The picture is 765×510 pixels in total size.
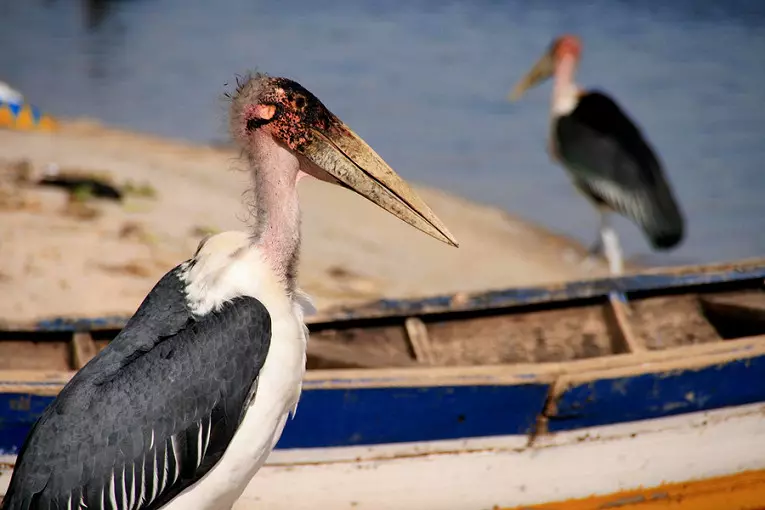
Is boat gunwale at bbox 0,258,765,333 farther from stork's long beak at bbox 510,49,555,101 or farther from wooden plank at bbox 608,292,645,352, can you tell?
stork's long beak at bbox 510,49,555,101

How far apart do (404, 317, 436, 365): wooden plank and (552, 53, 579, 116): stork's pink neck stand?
435 cm

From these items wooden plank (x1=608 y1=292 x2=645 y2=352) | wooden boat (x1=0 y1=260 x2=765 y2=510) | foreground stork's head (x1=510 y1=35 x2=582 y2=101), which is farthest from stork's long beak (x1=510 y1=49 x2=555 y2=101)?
wooden boat (x1=0 y1=260 x2=765 y2=510)

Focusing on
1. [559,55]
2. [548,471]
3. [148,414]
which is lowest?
[148,414]

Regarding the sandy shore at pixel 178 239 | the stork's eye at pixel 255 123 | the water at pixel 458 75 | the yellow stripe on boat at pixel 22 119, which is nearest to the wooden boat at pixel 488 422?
the stork's eye at pixel 255 123

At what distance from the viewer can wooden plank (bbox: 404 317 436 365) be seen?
529cm

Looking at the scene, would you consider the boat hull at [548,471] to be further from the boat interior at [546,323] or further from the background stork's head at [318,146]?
the background stork's head at [318,146]

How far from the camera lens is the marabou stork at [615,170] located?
8695 mm

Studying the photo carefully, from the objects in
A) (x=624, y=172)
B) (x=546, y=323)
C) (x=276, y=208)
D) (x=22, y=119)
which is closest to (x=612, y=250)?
(x=624, y=172)

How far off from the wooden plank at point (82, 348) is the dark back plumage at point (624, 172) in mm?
4979

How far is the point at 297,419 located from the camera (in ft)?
13.5

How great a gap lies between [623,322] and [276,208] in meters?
2.64

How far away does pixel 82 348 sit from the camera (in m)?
5.04

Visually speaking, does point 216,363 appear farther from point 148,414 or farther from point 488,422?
point 488,422

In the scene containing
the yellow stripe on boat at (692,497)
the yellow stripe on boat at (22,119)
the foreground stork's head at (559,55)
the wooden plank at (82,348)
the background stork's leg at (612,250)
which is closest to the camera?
the yellow stripe on boat at (692,497)
